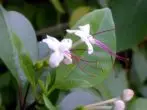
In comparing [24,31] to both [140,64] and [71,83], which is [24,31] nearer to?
[71,83]

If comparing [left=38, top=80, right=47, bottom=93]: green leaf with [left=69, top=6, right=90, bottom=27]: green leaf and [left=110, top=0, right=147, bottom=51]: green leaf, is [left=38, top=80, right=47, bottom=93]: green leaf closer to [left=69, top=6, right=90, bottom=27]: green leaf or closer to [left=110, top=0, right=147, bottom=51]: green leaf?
[left=110, top=0, right=147, bottom=51]: green leaf

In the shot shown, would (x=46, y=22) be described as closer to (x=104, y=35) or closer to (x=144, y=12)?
(x=144, y=12)

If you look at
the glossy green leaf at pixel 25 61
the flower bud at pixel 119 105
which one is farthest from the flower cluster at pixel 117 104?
the glossy green leaf at pixel 25 61

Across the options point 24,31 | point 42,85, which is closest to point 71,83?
point 42,85

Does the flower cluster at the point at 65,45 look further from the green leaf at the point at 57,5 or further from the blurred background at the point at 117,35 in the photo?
the green leaf at the point at 57,5

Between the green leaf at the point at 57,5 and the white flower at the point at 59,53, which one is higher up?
the white flower at the point at 59,53

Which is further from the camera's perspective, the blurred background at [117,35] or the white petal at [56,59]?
the blurred background at [117,35]
